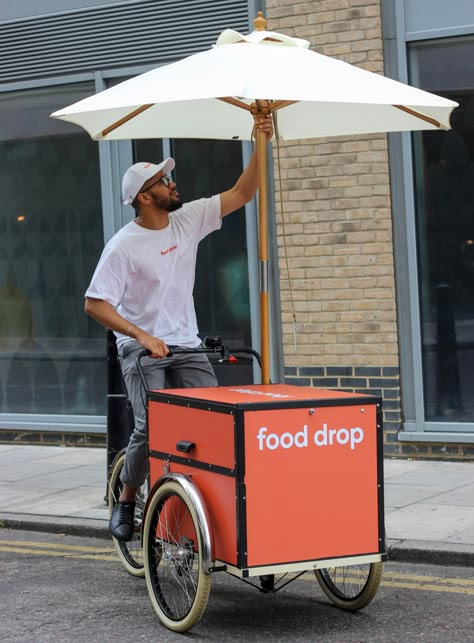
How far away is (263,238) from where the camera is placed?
598 cm

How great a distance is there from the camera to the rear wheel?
625cm

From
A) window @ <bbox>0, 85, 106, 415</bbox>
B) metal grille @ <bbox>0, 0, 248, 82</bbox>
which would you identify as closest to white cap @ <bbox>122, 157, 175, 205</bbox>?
metal grille @ <bbox>0, 0, 248, 82</bbox>

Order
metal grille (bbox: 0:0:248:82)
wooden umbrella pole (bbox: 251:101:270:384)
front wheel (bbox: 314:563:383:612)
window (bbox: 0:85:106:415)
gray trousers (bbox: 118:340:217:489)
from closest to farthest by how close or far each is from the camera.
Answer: front wheel (bbox: 314:563:383:612) < wooden umbrella pole (bbox: 251:101:270:384) < gray trousers (bbox: 118:340:217:489) < metal grille (bbox: 0:0:248:82) < window (bbox: 0:85:106:415)

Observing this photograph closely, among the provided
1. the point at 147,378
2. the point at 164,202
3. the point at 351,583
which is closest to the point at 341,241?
the point at 164,202

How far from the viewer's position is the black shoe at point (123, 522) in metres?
6.13

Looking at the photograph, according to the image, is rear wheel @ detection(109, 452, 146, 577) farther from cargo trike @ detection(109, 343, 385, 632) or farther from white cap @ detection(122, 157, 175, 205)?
white cap @ detection(122, 157, 175, 205)

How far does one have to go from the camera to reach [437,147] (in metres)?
9.37

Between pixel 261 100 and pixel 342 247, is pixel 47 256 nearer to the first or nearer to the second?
pixel 342 247

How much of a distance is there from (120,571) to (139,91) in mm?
2584

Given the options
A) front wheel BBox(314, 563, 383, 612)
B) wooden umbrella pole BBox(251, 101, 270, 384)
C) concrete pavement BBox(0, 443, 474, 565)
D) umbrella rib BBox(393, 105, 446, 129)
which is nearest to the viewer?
front wheel BBox(314, 563, 383, 612)

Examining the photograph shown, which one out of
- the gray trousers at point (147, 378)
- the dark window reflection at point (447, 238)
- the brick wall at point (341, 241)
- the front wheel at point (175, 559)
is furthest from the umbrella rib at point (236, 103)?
the dark window reflection at point (447, 238)

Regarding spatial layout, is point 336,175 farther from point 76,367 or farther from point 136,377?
point 136,377

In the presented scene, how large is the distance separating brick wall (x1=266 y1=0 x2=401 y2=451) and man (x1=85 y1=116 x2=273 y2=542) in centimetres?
321

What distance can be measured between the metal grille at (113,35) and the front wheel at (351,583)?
5679mm
